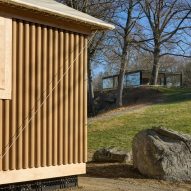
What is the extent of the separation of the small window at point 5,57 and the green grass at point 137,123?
11076mm

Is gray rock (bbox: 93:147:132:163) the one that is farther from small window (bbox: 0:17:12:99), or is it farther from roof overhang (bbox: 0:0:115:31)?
small window (bbox: 0:17:12:99)

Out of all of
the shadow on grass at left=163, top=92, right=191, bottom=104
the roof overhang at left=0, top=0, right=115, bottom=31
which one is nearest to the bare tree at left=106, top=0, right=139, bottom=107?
the shadow on grass at left=163, top=92, right=191, bottom=104

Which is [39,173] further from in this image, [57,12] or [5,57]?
[57,12]

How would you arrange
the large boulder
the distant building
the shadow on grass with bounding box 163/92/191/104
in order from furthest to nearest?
the distant building → the shadow on grass with bounding box 163/92/191/104 → the large boulder

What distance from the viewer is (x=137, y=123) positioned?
2802 centimetres

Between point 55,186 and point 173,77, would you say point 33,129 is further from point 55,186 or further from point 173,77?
point 173,77

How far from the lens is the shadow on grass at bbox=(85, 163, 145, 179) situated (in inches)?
584

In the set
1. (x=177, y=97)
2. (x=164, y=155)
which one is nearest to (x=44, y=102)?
(x=164, y=155)

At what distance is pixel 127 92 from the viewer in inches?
1615

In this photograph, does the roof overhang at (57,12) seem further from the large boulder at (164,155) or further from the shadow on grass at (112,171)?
the shadow on grass at (112,171)

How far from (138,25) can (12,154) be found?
28892 mm

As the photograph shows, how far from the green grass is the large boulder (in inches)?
255

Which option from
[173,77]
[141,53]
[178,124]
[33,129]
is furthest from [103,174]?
[173,77]

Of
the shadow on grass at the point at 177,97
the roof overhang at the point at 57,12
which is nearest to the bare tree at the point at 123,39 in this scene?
the shadow on grass at the point at 177,97
